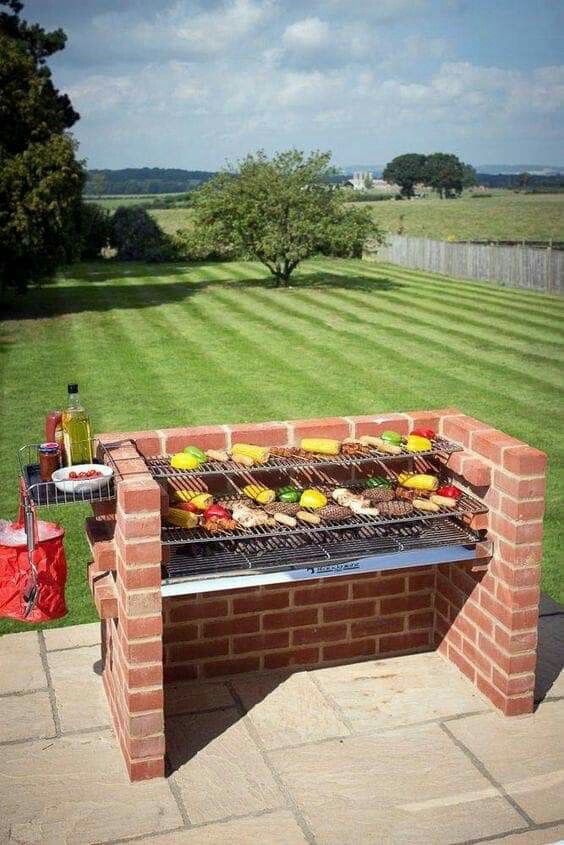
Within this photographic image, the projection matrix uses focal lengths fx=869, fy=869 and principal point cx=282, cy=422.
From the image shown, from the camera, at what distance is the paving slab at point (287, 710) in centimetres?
406

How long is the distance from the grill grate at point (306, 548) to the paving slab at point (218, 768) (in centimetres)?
87

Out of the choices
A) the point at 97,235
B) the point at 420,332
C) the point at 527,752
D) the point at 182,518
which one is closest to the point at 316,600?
the point at 182,518

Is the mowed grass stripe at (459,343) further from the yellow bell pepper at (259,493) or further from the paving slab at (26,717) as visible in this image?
the paving slab at (26,717)

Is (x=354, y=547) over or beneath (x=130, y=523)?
beneath

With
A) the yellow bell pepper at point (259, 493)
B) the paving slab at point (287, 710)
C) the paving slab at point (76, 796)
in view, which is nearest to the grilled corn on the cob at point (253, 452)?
the yellow bell pepper at point (259, 493)

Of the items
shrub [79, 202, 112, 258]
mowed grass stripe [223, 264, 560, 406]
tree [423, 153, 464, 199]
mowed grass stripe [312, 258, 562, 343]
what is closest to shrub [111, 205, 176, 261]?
shrub [79, 202, 112, 258]

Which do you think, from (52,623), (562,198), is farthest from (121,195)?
(52,623)

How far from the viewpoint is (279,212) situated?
2347cm

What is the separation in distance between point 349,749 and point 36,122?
59.3ft

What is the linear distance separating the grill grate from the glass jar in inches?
26.0

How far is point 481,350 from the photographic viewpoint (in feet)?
49.8

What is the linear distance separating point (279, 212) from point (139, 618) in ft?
68.7

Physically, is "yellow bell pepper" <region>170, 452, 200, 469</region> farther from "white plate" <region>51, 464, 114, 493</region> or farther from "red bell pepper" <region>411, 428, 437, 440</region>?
"red bell pepper" <region>411, 428, 437, 440</region>

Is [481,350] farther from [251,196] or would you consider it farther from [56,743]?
[56,743]
